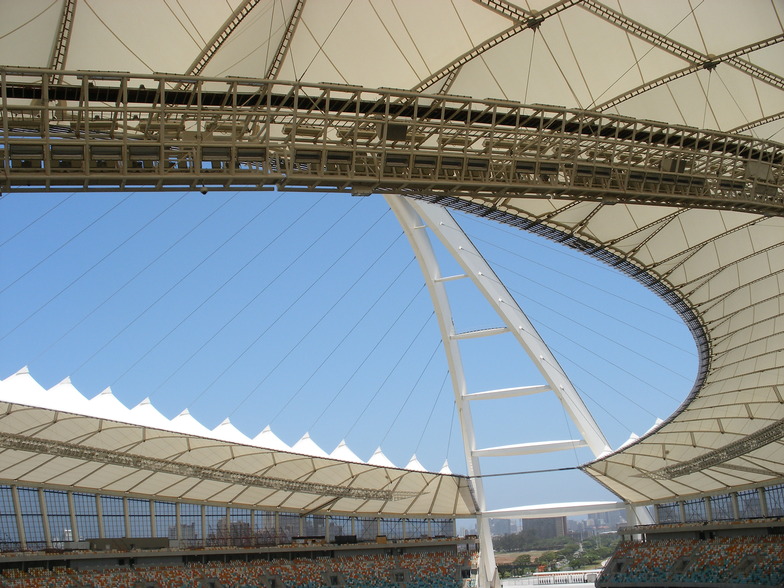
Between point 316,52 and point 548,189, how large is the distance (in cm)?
703

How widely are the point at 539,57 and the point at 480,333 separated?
30.7 metres

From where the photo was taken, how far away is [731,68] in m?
25.2

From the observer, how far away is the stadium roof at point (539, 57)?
20453 millimetres

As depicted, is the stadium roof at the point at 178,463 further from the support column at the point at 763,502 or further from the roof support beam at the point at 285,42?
the roof support beam at the point at 285,42

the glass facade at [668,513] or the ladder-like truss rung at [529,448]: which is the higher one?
the ladder-like truss rung at [529,448]

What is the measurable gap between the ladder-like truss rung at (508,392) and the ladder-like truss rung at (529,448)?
4247 mm

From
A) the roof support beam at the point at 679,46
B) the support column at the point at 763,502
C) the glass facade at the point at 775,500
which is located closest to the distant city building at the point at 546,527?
the support column at the point at 763,502

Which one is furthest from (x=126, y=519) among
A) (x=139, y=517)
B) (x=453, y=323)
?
(x=453, y=323)

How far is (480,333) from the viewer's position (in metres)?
53.2

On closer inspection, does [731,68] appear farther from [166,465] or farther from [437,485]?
[437,485]

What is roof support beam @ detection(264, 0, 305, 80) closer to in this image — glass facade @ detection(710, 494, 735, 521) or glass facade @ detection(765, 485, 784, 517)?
glass facade @ detection(765, 485, 784, 517)

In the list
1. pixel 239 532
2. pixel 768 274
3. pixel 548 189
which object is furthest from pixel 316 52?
pixel 239 532

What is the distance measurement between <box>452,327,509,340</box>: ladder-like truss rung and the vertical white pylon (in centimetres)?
7

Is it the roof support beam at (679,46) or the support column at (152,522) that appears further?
the support column at (152,522)
